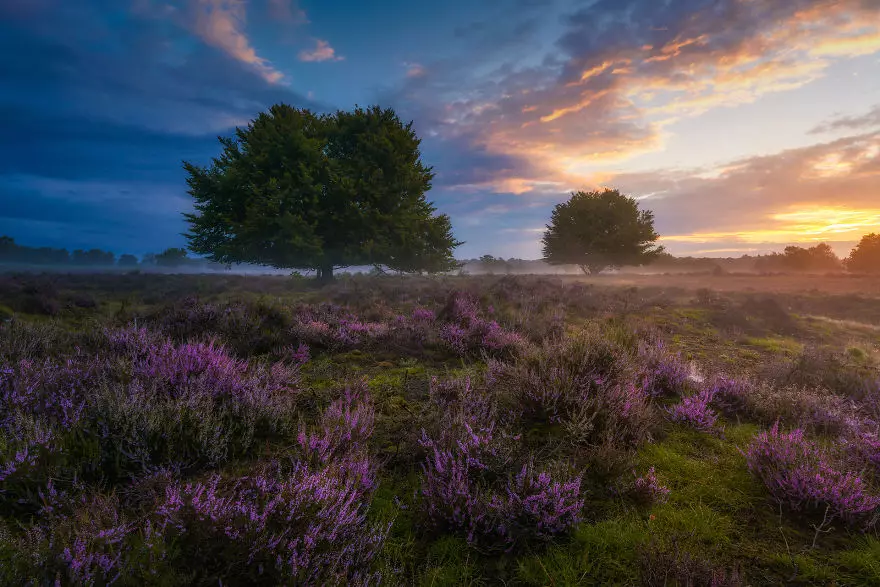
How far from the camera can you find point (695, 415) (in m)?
3.91

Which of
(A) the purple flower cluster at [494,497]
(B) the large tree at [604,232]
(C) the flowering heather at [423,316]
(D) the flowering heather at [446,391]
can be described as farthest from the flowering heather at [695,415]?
(B) the large tree at [604,232]

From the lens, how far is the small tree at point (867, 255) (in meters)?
34.2

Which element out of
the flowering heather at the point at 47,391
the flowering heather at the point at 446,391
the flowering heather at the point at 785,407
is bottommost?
the flowering heather at the point at 785,407

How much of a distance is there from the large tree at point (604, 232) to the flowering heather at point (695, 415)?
143ft

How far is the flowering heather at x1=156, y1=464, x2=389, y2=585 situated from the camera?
1.73 m

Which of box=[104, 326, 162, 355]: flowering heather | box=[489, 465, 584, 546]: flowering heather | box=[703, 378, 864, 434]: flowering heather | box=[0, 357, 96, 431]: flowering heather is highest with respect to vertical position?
box=[104, 326, 162, 355]: flowering heather

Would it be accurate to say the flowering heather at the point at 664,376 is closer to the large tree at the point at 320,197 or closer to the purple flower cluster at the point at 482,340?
the purple flower cluster at the point at 482,340

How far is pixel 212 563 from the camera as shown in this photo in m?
1.79

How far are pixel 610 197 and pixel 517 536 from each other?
49595mm

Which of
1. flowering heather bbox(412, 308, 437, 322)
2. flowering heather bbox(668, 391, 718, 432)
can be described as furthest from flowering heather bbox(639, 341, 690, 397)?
flowering heather bbox(412, 308, 437, 322)

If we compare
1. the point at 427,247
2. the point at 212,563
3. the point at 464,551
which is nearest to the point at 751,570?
the point at 464,551

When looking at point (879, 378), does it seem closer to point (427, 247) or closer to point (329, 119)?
point (427, 247)

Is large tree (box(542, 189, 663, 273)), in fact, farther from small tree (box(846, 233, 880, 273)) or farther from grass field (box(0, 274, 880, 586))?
grass field (box(0, 274, 880, 586))

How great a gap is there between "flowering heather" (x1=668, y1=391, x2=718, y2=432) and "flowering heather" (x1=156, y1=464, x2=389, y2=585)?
11.4ft
